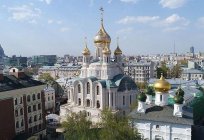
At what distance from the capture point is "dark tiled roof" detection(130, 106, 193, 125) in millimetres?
28078

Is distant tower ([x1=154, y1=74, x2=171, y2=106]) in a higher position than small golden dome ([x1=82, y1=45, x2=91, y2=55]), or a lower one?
lower

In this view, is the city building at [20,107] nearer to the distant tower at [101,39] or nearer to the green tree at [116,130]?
the green tree at [116,130]

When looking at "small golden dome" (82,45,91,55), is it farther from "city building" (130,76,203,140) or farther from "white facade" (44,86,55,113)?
"city building" (130,76,203,140)

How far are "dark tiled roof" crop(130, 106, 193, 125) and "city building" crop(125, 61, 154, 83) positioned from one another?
68.7 m

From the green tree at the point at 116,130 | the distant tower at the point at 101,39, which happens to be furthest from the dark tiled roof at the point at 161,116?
the distant tower at the point at 101,39

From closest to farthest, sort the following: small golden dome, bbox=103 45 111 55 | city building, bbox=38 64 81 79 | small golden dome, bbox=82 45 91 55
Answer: small golden dome, bbox=103 45 111 55
small golden dome, bbox=82 45 91 55
city building, bbox=38 64 81 79

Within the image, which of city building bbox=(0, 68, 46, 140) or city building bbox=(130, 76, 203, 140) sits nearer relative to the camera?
city building bbox=(130, 76, 203, 140)

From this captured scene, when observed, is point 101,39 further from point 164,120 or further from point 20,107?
point 164,120

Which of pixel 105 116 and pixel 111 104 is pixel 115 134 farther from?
pixel 111 104

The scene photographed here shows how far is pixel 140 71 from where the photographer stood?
100 meters

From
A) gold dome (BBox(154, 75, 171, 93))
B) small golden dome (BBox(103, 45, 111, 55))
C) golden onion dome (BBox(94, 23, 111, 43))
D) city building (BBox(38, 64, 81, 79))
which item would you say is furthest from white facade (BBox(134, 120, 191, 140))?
city building (BBox(38, 64, 81, 79))

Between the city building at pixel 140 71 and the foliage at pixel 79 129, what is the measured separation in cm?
6983

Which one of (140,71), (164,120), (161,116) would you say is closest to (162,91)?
(161,116)

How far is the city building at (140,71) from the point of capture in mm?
99188
